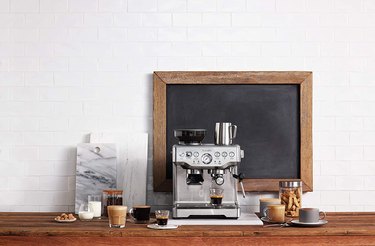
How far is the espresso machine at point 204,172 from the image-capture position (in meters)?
4.06

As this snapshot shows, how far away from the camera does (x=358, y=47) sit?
4.65 metres

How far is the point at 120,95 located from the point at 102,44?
0.40 metres

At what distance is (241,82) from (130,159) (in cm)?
99

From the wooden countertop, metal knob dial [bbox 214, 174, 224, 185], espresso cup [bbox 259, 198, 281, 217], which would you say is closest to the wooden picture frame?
espresso cup [bbox 259, 198, 281, 217]

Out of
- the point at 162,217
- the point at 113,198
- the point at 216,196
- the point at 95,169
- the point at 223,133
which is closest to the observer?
the point at 162,217

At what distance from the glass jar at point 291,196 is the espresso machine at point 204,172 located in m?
0.34

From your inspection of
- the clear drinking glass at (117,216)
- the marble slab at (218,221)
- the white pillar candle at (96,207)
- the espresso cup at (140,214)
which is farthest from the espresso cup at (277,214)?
the white pillar candle at (96,207)

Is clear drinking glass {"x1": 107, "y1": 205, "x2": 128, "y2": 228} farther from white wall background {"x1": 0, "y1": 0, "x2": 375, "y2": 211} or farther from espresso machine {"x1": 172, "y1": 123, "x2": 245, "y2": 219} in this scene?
white wall background {"x1": 0, "y1": 0, "x2": 375, "y2": 211}

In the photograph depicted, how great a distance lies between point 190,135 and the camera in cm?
416

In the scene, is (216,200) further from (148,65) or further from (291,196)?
(148,65)

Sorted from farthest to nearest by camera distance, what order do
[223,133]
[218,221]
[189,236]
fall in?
1. [223,133]
2. [218,221]
3. [189,236]

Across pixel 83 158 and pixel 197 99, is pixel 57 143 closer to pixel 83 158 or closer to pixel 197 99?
pixel 83 158

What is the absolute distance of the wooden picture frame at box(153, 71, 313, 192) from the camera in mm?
4570

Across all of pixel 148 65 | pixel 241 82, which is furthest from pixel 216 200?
pixel 148 65
